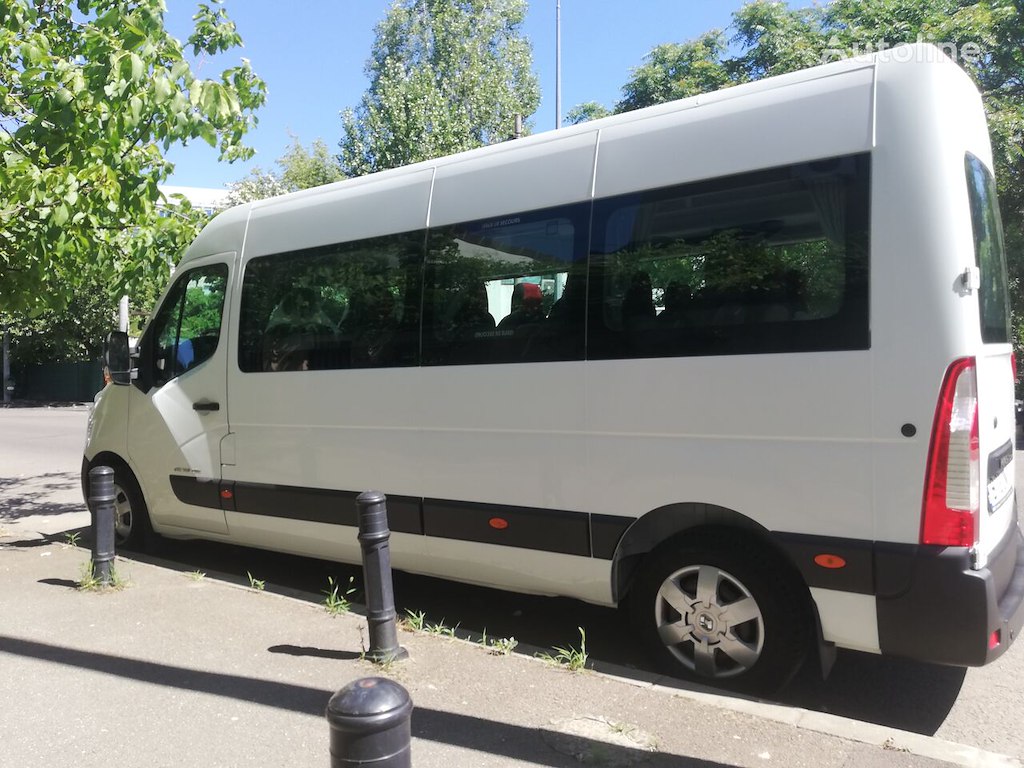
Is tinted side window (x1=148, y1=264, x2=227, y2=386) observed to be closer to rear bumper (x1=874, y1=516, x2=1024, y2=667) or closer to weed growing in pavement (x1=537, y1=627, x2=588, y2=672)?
weed growing in pavement (x1=537, y1=627, x2=588, y2=672)

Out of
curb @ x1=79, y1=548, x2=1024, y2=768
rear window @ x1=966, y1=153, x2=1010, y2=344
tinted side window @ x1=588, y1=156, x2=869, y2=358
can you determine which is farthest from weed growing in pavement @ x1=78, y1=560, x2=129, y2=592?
rear window @ x1=966, y1=153, x2=1010, y2=344

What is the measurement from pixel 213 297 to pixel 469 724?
3.76m

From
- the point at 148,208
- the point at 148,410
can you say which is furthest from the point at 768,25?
the point at 148,410

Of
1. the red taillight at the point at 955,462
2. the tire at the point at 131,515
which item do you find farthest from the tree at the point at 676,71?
the red taillight at the point at 955,462

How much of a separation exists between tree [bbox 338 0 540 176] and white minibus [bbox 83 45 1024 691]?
66.9ft

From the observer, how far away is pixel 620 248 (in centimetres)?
401

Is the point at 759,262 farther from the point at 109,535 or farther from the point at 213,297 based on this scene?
the point at 109,535

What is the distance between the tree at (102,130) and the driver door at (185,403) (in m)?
1.04

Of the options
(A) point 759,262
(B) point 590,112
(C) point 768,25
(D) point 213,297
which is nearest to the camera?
(A) point 759,262

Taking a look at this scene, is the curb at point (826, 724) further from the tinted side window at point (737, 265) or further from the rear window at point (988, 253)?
the rear window at point (988, 253)

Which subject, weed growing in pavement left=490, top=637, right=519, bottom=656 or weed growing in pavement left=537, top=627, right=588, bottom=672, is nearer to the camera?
weed growing in pavement left=537, top=627, right=588, bottom=672

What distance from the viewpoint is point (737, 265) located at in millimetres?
3660

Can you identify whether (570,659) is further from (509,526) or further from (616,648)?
(509,526)

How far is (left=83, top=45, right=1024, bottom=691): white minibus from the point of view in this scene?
3215 mm
